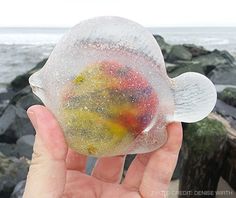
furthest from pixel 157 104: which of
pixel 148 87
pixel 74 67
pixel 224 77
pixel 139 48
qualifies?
pixel 224 77

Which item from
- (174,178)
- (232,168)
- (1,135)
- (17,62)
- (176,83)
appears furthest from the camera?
(17,62)

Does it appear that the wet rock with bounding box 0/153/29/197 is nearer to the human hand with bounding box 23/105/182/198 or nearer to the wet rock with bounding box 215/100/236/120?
the wet rock with bounding box 215/100/236/120

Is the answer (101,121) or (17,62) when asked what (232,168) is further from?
(17,62)

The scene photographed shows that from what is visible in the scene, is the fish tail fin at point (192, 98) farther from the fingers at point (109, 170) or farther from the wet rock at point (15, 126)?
the wet rock at point (15, 126)

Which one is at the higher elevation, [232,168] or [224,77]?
[232,168]

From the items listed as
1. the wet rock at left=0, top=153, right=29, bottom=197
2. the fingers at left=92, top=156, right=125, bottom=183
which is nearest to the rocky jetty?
the wet rock at left=0, top=153, right=29, bottom=197

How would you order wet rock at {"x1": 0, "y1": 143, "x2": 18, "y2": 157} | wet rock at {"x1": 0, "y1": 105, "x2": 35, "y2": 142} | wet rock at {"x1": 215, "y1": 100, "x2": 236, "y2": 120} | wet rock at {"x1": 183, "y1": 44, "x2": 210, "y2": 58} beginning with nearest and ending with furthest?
wet rock at {"x1": 215, "y1": 100, "x2": 236, "y2": 120}
wet rock at {"x1": 0, "y1": 143, "x2": 18, "y2": 157}
wet rock at {"x1": 0, "y1": 105, "x2": 35, "y2": 142}
wet rock at {"x1": 183, "y1": 44, "x2": 210, "y2": 58}

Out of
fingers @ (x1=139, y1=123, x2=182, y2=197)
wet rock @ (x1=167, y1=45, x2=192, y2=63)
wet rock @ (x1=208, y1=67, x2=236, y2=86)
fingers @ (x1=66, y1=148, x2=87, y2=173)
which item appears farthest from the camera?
wet rock @ (x1=167, y1=45, x2=192, y2=63)
